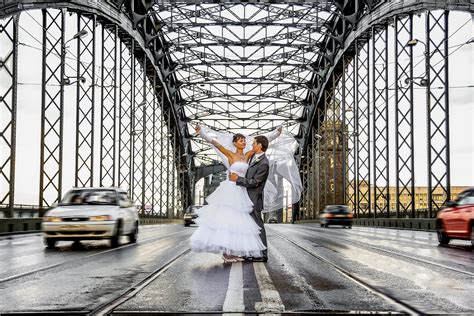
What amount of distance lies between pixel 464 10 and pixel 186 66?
3356cm

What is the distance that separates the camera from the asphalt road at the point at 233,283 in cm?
724

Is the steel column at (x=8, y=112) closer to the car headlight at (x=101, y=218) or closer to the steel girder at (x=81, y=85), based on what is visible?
the steel girder at (x=81, y=85)

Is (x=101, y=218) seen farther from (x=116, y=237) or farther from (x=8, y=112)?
(x=8, y=112)

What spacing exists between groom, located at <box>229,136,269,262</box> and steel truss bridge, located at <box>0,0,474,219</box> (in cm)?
1880

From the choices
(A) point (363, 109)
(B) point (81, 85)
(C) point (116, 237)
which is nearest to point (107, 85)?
(B) point (81, 85)

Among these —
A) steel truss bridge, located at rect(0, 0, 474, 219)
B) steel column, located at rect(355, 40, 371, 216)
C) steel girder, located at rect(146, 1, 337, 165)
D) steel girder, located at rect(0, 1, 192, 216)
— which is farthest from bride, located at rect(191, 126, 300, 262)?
steel column, located at rect(355, 40, 371, 216)

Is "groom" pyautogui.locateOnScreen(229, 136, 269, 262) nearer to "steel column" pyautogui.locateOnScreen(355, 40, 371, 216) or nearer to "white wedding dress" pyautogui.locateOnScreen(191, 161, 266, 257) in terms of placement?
"white wedding dress" pyautogui.locateOnScreen(191, 161, 266, 257)

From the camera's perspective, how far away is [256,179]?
455 inches

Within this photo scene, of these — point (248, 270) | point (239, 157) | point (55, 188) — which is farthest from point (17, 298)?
point (55, 188)

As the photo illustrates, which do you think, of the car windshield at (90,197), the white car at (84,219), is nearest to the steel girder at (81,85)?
the car windshield at (90,197)

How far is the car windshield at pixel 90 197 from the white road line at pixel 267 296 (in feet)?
28.1

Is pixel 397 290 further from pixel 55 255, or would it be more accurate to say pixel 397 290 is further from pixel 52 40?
pixel 52 40

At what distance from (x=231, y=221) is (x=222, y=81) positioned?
2246 inches

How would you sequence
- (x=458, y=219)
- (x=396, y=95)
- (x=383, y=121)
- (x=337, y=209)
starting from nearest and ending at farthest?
(x=458, y=219) → (x=396, y=95) → (x=337, y=209) → (x=383, y=121)
